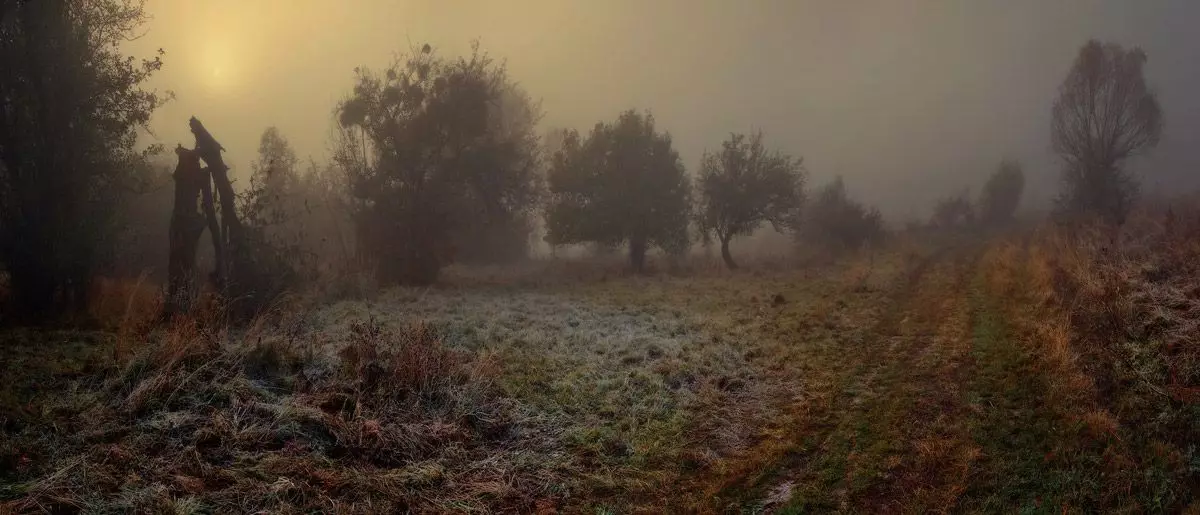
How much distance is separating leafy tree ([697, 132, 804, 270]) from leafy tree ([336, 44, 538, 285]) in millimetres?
15157

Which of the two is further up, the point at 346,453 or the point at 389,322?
the point at 389,322

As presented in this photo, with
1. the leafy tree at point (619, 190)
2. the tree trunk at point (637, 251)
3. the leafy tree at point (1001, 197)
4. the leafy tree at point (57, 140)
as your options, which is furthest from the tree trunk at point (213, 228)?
the leafy tree at point (1001, 197)

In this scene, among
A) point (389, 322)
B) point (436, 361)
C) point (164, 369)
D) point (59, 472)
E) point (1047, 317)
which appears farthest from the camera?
point (389, 322)

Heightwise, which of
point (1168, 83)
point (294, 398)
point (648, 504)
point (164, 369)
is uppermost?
point (1168, 83)

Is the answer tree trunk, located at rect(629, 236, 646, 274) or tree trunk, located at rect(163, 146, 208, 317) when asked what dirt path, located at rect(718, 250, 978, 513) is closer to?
tree trunk, located at rect(163, 146, 208, 317)

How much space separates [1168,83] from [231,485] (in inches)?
8393

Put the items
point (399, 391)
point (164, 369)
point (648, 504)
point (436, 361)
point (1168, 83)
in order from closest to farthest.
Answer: point (648, 504), point (164, 369), point (399, 391), point (436, 361), point (1168, 83)

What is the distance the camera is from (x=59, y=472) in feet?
18.2

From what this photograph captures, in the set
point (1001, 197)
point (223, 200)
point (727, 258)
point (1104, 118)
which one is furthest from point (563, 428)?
point (1001, 197)

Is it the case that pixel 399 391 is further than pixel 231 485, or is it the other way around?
pixel 399 391

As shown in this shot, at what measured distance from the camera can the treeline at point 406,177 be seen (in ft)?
42.3

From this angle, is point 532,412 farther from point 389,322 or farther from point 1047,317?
point 1047,317

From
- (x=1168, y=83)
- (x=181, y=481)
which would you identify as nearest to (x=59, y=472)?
(x=181, y=481)

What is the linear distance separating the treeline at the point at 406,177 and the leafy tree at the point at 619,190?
0.34 feet
